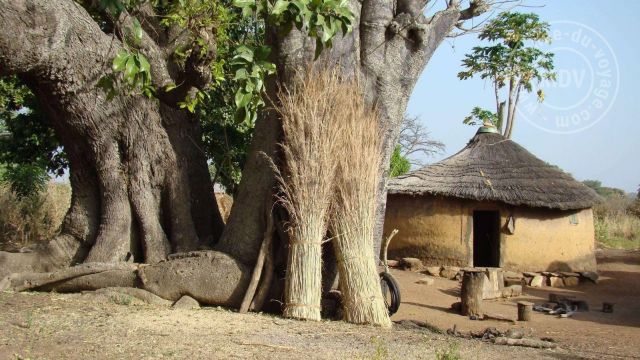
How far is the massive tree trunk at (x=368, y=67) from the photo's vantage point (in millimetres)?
5832

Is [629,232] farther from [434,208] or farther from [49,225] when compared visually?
[49,225]

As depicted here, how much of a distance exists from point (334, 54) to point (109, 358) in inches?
128

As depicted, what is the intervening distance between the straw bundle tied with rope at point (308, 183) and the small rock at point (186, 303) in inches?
32.0

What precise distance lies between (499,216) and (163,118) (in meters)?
7.78

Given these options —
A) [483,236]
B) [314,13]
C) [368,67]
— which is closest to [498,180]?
[483,236]

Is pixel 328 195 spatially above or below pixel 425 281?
above

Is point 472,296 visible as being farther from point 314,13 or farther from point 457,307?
point 314,13

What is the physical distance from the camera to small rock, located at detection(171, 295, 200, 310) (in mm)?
5427

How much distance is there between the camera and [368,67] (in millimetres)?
6109

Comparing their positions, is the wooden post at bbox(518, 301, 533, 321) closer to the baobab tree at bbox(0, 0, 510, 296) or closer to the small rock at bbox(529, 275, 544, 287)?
the baobab tree at bbox(0, 0, 510, 296)

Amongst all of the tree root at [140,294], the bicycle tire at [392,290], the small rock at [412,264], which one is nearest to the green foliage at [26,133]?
the tree root at [140,294]

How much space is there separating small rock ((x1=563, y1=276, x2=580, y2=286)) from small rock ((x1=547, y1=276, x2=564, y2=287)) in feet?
0.34

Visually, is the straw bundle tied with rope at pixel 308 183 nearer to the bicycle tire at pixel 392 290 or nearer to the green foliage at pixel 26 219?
the bicycle tire at pixel 392 290

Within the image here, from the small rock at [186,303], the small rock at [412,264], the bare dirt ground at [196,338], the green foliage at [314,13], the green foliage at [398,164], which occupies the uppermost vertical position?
the green foliage at [398,164]
